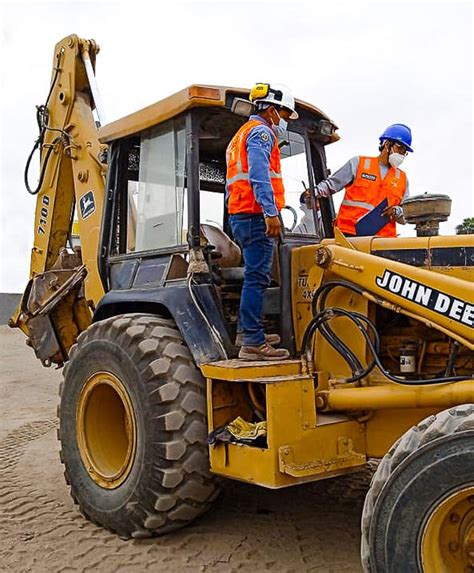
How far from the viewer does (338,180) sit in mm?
4988

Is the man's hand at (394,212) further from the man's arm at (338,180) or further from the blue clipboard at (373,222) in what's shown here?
the man's arm at (338,180)

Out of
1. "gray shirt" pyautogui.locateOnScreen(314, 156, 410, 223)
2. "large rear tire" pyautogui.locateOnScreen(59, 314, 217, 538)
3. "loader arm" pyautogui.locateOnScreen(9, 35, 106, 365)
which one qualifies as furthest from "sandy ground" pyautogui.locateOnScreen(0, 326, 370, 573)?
"gray shirt" pyautogui.locateOnScreen(314, 156, 410, 223)

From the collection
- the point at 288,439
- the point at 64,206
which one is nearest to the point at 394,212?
the point at 288,439

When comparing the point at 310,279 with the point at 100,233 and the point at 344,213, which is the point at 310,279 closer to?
the point at 344,213

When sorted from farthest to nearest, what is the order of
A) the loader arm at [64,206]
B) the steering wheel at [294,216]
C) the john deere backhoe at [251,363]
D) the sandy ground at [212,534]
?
the loader arm at [64,206] → the steering wheel at [294,216] → the sandy ground at [212,534] → the john deere backhoe at [251,363]

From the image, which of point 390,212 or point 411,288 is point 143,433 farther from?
point 390,212

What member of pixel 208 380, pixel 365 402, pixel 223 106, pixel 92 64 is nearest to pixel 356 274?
pixel 365 402

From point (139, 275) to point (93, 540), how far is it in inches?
62.7

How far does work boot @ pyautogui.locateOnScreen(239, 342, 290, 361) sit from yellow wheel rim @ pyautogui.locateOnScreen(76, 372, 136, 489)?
840mm

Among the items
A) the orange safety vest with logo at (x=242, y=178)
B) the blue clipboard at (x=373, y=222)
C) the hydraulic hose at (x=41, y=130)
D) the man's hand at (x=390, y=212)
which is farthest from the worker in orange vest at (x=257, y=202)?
the hydraulic hose at (x=41, y=130)

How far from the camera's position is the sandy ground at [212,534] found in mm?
3812

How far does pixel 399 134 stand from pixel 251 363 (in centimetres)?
207

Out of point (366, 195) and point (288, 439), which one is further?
point (366, 195)

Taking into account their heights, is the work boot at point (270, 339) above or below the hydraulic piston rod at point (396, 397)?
above
